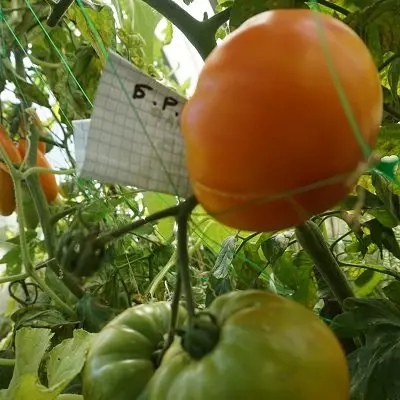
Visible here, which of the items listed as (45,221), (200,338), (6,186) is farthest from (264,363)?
(6,186)

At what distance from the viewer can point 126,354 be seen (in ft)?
1.32

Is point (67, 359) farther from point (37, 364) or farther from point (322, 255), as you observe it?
point (322, 255)

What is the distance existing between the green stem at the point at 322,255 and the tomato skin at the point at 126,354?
0.11m

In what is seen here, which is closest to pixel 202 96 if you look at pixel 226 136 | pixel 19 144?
pixel 226 136

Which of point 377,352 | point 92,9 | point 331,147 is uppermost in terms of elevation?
point 92,9

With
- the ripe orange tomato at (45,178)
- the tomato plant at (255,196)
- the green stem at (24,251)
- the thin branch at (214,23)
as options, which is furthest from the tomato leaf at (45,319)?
the thin branch at (214,23)

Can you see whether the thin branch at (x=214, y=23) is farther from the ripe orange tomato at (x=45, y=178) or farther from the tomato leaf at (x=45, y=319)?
the ripe orange tomato at (x=45, y=178)

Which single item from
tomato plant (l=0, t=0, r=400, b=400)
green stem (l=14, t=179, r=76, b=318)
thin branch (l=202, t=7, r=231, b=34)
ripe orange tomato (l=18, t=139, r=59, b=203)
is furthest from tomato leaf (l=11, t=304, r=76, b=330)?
thin branch (l=202, t=7, r=231, b=34)

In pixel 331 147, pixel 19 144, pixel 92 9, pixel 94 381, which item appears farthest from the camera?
pixel 19 144

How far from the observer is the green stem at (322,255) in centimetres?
47

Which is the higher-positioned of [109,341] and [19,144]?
[19,144]

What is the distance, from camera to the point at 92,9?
68 centimetres

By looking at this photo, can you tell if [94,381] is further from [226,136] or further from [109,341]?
[226,136]

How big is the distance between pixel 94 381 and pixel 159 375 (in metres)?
0.07
